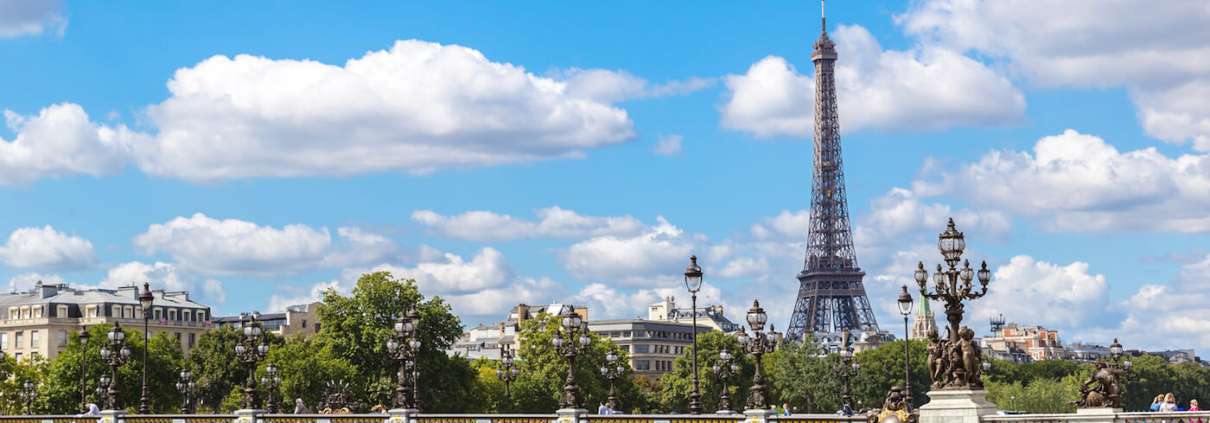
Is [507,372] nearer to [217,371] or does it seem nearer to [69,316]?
[217,371]

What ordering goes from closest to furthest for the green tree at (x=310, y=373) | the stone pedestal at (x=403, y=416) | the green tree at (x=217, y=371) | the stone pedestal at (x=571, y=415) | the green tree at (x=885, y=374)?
the stone pedestal at (x=571, y=415) → the stone pedestal at (x=403, y=416) → the green tree at (x=310, y=373) → the green tree at (x=217, y=371) → the green tree at (x=885, y=374)

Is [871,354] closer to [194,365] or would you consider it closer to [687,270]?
[194,365]

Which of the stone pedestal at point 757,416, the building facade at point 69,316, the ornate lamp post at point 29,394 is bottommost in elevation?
the stone pedestal at point 757,416

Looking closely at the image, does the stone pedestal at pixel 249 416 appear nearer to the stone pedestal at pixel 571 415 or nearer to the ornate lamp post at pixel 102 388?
the stone pedestal at pixel 571 415

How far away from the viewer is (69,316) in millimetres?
144375

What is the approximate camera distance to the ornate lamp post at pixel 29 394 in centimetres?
9538

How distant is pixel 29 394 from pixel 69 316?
5043cm

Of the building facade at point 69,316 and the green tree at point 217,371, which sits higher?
the building facade at point 69,316

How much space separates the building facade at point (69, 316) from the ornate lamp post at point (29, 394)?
34.1 metres

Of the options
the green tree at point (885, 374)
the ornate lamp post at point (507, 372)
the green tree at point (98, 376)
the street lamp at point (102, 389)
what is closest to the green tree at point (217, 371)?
the green tree at point (98, 376)

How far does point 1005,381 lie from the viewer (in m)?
178

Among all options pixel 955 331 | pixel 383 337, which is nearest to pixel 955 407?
pixel 955 331

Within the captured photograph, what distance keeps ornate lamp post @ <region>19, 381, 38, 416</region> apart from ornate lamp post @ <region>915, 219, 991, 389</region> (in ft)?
227

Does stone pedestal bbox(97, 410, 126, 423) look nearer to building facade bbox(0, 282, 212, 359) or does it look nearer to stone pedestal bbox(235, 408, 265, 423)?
stone pedestal bbox(235, 408, 265, 423)
